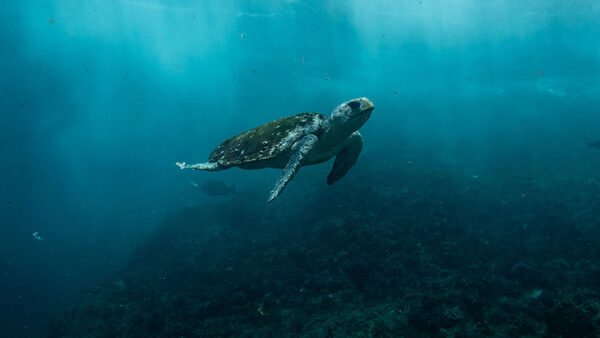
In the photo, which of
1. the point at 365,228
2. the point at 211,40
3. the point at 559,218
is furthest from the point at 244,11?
the point at 559,218

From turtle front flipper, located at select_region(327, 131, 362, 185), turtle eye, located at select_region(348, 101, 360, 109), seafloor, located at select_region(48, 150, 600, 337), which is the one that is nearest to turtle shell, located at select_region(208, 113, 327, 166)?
turtle eye, located at select_region(348, 101, 360, 109)

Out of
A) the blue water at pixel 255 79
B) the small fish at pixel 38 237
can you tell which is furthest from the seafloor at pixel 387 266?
the small fish at pixel 38 237

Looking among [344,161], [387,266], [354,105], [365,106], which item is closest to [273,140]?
[354,105]

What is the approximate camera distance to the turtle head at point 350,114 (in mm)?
4984

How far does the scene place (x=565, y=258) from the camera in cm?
686

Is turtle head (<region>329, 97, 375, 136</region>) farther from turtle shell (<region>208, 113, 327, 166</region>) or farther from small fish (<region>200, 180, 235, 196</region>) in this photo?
small fish (<region>200, 180, 235, 196</region>)

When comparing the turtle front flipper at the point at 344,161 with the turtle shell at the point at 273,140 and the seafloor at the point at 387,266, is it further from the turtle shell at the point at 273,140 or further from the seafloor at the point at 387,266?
the seafloor at the point at 387,266

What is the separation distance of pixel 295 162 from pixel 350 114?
1414mm

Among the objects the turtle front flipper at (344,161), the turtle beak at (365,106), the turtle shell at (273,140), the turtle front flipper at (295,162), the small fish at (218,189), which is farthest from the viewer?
the small fish at (218,189)

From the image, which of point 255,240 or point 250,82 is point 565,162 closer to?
point 255,240

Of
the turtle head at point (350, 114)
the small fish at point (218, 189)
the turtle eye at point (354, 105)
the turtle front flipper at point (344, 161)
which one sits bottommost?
the small fish at point (218, 189)

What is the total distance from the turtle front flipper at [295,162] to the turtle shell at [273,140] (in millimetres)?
259

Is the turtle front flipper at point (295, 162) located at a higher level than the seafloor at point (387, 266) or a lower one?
higher

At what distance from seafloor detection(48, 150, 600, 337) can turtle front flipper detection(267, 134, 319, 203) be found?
3.00m
